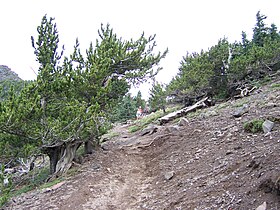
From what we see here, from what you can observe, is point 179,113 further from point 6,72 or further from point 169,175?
point 6,72

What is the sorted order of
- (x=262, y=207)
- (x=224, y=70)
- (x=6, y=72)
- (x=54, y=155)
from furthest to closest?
(x=6, y=72), (x=224, y=70), (x=54, y=155), (x=262, y=207)

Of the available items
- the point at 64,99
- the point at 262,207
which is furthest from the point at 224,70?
the point at 262,207

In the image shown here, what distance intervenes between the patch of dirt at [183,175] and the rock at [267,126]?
0.12 meters

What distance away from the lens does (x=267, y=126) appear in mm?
6332

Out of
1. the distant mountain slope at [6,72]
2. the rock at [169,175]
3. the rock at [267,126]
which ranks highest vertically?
the distant mountain slope at [6,72]

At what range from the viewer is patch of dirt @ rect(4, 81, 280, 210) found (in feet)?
13.0

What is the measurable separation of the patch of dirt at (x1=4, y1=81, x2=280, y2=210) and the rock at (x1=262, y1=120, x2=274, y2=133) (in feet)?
0.41

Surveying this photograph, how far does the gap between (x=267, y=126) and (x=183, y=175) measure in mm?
2475

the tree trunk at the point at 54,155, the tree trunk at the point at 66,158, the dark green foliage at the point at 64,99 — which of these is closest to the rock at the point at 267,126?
the dark green foliage at the point at 64,99

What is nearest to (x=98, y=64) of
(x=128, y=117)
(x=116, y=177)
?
(x=116, y=177)

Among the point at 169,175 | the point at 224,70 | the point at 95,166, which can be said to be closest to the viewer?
the point at 169,175

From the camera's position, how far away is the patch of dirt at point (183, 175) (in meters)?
3.95

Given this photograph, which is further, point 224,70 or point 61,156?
point 224,70

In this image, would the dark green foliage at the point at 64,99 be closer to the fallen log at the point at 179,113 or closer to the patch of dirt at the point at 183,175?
the patch of dirt at the point at 183,175
